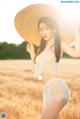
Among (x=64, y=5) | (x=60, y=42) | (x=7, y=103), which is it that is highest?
(x=64, y=5)

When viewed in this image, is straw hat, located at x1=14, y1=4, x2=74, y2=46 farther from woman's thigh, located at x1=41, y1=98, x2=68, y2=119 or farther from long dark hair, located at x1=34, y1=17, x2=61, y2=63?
woman's thigh, located at x1=41, y1=98, x2=68, y2=119

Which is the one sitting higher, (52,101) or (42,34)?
(42,34)

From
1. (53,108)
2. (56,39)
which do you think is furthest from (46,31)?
(53,108)

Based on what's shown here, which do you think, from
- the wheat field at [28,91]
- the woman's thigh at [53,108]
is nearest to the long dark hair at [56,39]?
the wheat field at [28,91]

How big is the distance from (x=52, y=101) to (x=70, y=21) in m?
0.72

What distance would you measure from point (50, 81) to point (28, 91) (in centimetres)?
31

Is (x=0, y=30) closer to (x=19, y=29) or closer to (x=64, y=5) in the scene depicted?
(x=19, y=29)

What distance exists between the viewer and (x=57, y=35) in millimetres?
3867

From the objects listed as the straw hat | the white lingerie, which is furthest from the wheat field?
the straw hat

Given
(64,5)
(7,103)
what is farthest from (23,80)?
(64,5)

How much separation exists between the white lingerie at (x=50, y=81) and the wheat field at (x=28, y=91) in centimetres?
10

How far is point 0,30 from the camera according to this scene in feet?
→ 13.1

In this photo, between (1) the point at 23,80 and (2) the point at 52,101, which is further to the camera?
(1) the point at 23,80

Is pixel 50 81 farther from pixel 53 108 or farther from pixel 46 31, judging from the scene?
pixel 46 31
